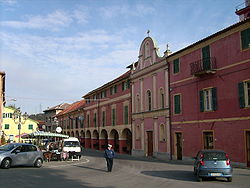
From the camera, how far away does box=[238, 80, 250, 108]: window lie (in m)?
19.1

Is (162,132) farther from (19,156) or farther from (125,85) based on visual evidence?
(19,156)

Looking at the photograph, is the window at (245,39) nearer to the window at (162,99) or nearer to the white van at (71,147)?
the window at (162,99)

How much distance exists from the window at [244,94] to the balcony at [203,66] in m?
2.96

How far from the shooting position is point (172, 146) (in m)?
26.9

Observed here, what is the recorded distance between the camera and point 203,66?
22969 millimetres

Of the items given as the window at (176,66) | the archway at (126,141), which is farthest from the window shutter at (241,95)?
the archway at (126,141)

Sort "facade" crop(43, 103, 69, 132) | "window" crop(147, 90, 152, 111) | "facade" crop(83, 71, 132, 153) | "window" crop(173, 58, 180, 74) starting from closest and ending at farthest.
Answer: "window" crop(173, 58, 180, 74)
"window" crop(147, 90, 152, 111)
"facade" crop(83, 71, 132, 153)
"facade" crop(43, 103, 69, 132)

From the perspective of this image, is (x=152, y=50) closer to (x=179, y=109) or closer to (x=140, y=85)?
(x=140, y=85)

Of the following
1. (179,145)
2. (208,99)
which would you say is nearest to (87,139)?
(179,145)

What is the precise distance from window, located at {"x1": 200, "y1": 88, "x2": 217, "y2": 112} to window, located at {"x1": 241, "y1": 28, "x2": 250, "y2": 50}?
382 centimetres

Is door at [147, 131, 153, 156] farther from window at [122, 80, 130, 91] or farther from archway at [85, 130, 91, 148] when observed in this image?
archway at [85, 130, 91, 148]

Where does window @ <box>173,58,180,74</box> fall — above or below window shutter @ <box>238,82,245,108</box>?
above

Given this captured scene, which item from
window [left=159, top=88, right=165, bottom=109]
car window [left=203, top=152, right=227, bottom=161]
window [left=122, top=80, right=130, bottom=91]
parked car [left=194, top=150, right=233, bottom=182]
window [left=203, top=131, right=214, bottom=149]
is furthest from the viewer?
window [left=122, top=80, right=130, bottom=91]

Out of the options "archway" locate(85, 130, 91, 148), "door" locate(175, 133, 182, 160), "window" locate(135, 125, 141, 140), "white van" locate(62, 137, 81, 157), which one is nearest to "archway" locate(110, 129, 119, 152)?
"window" locate(135, 125, 141, 140)
